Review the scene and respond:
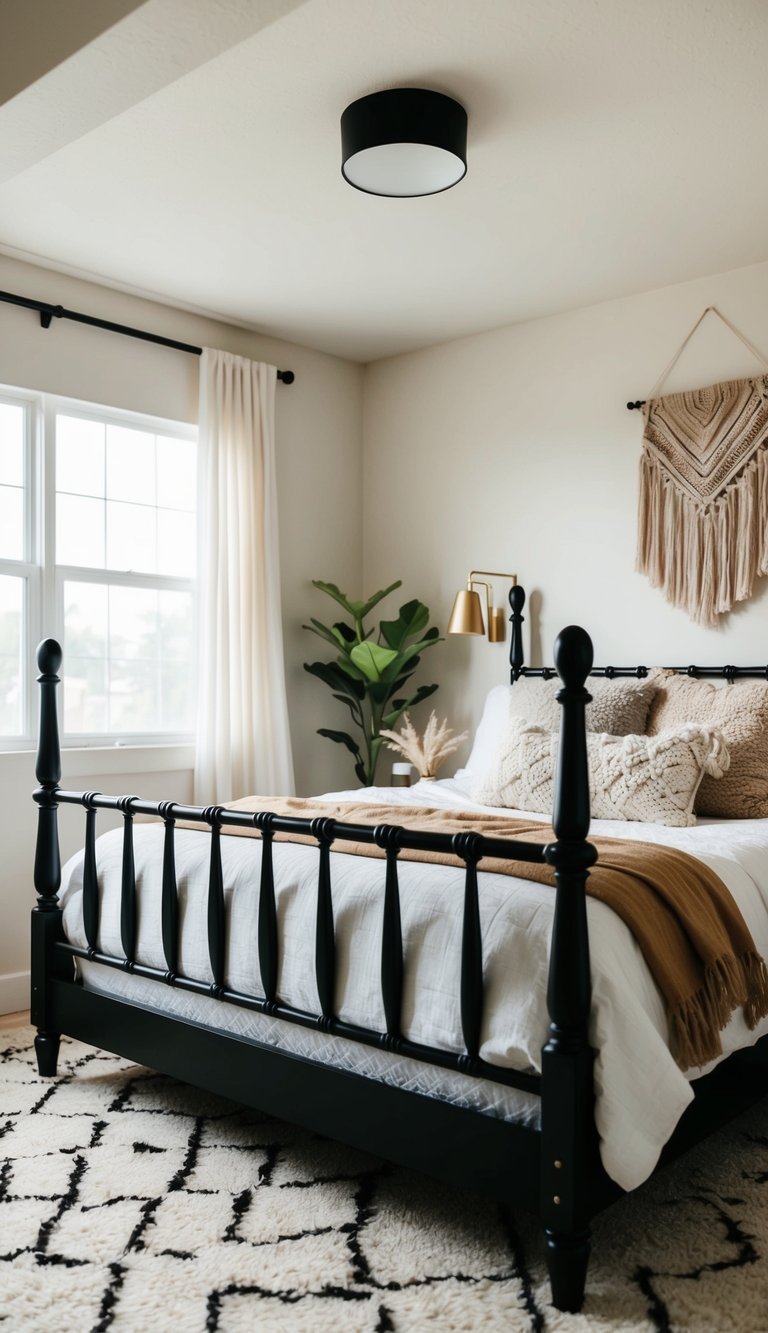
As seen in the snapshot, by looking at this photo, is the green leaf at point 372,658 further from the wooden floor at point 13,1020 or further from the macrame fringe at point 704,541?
the wooden floor at point 13,1020

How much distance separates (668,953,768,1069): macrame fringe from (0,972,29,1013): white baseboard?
2449 mm

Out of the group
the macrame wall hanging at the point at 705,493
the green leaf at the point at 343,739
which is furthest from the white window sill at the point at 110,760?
the macrame wall hanging at the point at 705,493

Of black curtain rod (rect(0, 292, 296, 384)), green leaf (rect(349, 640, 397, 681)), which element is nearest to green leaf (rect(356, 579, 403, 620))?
green leaf (rect(349, 640, 397, 681))

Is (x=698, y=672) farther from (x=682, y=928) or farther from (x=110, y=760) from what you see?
(x=110, y=760)

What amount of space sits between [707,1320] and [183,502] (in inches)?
132

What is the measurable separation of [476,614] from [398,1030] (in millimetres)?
2356

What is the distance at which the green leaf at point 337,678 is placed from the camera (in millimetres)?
4578

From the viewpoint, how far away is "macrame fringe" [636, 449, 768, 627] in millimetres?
3691

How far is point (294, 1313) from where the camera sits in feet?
5.89

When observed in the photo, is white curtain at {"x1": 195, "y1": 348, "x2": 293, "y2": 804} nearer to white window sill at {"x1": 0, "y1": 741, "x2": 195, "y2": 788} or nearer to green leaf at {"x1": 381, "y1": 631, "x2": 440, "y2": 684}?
white window sill at {"x1": 0, "y1": 741, "x2": 195, "y2": 788}

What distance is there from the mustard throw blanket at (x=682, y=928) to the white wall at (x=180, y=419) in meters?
1.78

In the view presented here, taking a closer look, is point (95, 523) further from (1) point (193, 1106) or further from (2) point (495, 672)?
(1) point (193, 1106)

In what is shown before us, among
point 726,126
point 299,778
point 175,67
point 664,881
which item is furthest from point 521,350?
point 664,881

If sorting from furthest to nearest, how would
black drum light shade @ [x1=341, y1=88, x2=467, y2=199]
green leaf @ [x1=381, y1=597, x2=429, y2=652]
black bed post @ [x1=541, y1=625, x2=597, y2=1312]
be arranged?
green leaf @ [x1=381, y1=597, x2=429, y2=652]
black drum light shade @ [x1=341, y1=88, x2=467, y2=199]
black bed post @ [x1=541, y1=625, x2=597, y2=1312]
